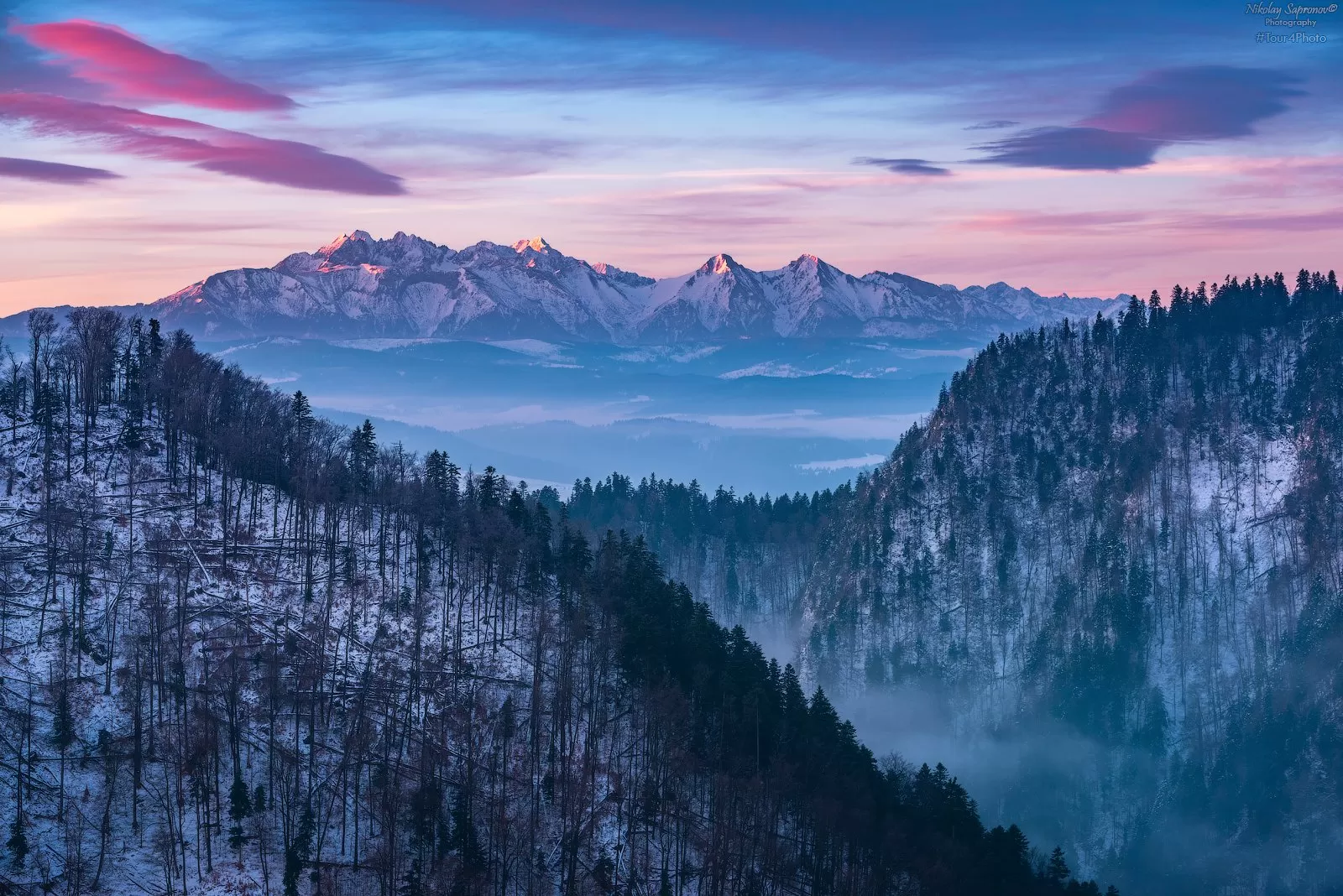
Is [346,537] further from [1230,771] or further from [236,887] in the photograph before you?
[1230,771]

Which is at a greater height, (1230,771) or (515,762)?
(515,762)

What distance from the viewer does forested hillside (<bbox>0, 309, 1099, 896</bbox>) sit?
9831cm

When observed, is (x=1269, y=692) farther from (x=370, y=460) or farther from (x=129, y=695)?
(x=129, y=695)

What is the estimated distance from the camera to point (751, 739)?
11856cm

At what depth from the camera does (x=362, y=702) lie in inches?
4277

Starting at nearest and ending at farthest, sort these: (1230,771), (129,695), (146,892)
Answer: (146,892) → (129,695) → (1230,771)

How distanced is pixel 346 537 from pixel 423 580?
37.0 feet

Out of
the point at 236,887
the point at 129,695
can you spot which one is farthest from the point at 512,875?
the point at 129,695

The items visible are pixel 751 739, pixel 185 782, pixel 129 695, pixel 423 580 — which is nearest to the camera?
pixel 185 782

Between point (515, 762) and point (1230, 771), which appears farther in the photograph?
point (1230, 771)

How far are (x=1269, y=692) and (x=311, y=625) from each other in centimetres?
14944

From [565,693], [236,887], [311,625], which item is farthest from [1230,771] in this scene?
[236,887]

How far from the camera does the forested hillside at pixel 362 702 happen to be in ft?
323

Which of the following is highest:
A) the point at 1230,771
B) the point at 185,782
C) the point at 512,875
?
the point at 185,782
